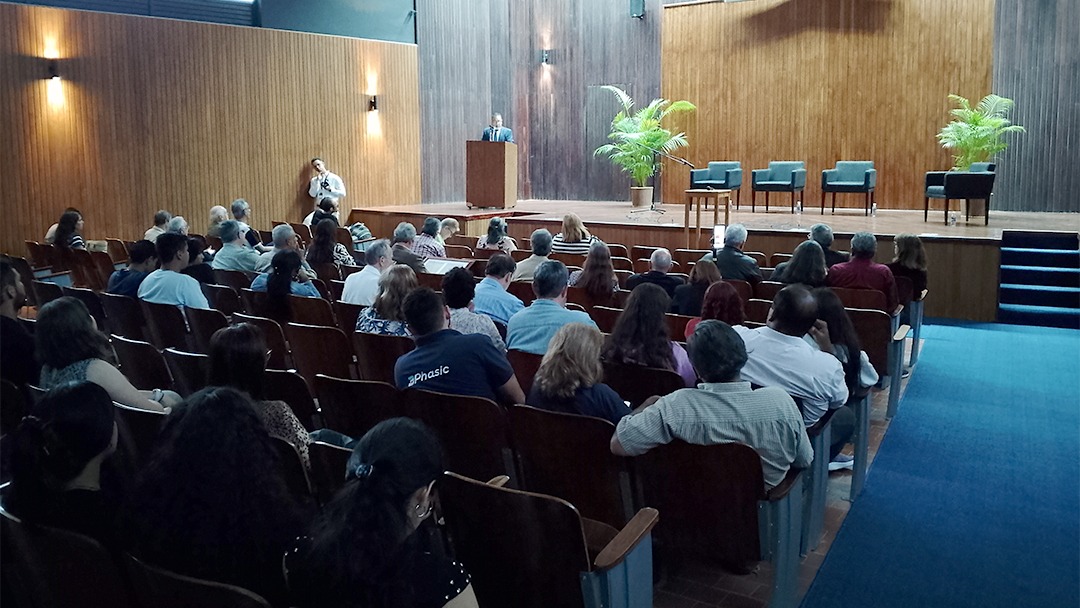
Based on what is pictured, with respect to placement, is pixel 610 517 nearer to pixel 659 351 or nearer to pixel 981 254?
Result: pixel 659 351

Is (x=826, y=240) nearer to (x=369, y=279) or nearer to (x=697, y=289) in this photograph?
(x=697, y=289)

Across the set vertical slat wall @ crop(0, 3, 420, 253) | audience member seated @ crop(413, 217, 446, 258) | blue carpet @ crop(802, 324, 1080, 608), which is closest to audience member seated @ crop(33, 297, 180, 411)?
blue carpet @ crop(802, 324, 1080, 608)

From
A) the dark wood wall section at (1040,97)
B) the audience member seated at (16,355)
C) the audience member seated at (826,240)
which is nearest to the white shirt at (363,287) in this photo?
the audience member seated at (16,355)

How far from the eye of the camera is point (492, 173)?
520 inches

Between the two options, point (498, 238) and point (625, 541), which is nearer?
point (625, 541)

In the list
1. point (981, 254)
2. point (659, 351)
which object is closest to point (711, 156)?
point (981, 254)

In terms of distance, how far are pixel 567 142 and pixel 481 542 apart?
1505 cm

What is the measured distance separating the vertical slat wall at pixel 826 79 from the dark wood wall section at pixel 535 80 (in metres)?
1.02

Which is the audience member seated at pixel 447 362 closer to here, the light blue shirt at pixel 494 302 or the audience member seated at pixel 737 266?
the light blue shirt at pixel 494 302

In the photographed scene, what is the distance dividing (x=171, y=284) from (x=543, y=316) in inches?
96.1

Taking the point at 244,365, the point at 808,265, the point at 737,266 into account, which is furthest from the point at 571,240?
the point at 244,365

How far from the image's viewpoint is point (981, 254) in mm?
8922

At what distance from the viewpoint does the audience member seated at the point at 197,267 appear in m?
6.10

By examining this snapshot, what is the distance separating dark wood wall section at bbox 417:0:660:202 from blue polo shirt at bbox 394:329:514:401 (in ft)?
39.3
